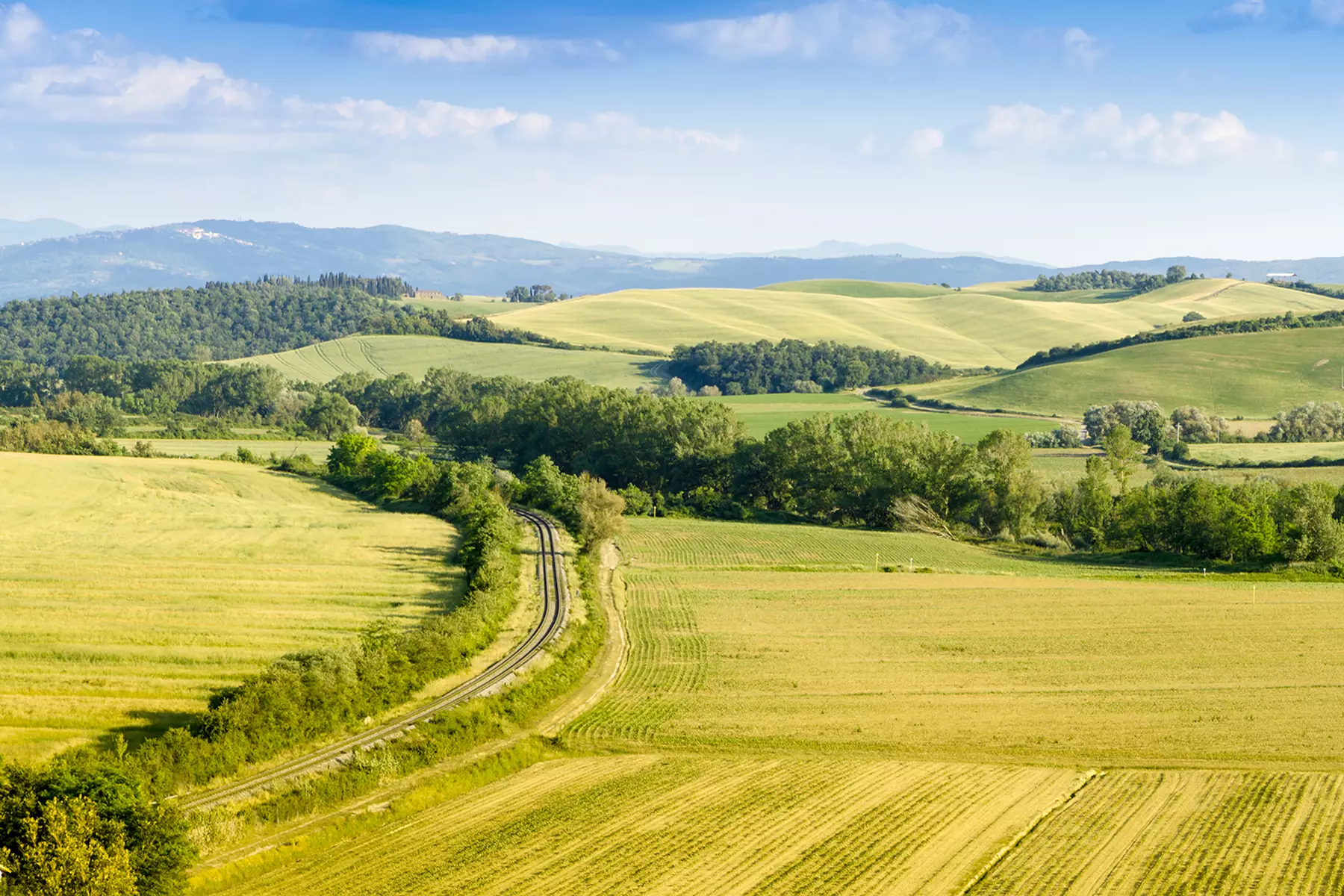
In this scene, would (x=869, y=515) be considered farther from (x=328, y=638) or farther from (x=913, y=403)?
(x=913, y=403)

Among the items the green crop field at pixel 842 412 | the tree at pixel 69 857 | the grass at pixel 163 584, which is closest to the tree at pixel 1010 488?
the green crop field at pixel 842 412

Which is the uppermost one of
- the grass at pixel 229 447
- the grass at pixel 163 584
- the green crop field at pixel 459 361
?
the green crop field at pixel 459 361

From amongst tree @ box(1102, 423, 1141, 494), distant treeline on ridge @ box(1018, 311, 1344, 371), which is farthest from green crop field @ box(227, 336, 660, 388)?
tree @ box(1102, 423, 1141, 494)

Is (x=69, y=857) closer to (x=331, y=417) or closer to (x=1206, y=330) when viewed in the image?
(x=331, y=417)

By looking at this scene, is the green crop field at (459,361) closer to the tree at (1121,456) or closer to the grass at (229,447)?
the grass at (229,447)

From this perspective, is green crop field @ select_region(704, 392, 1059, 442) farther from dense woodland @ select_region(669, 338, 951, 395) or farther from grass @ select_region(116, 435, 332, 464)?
grass @ select_region(116, 435, 332, 464)

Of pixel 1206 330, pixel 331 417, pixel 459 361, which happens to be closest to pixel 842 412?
pixel 1206 330
